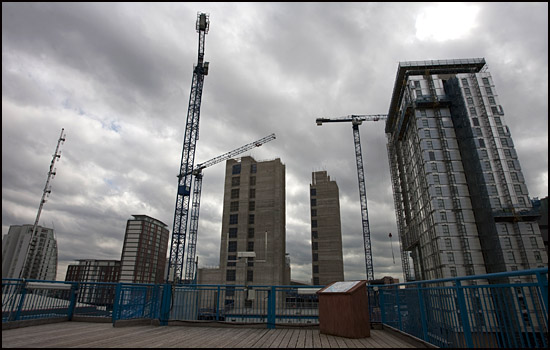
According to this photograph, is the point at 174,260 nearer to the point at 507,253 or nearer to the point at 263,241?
the point at 263,241

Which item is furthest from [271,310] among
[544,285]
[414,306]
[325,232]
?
[325,232]

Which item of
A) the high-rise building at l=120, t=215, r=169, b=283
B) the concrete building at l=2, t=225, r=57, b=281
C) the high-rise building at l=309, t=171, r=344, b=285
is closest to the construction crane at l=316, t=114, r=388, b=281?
the high-rise building at l=309, t=171, r=344, b=285

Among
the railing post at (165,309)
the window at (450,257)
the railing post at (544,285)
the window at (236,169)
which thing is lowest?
the railing post at (165,309)

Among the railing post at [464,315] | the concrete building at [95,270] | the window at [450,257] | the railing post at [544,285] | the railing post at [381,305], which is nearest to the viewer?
the railing post at [544,285]

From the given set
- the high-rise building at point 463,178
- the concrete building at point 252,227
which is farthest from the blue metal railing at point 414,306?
the concrete building at point 252,227

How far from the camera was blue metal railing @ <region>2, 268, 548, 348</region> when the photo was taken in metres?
3.96

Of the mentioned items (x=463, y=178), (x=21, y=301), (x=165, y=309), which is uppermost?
(x=463, y=178)

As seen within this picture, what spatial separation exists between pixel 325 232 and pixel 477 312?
6563cm

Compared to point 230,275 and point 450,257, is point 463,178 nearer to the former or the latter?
point 450,257

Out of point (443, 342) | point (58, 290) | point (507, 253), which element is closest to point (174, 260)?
point (58, 290)

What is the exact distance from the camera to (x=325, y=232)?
226ft

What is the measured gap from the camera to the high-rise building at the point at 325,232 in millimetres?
64688

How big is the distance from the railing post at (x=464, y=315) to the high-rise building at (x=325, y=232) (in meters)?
60.8

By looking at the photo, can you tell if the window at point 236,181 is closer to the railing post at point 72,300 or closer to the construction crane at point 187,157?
the construction crane at point 187,157
